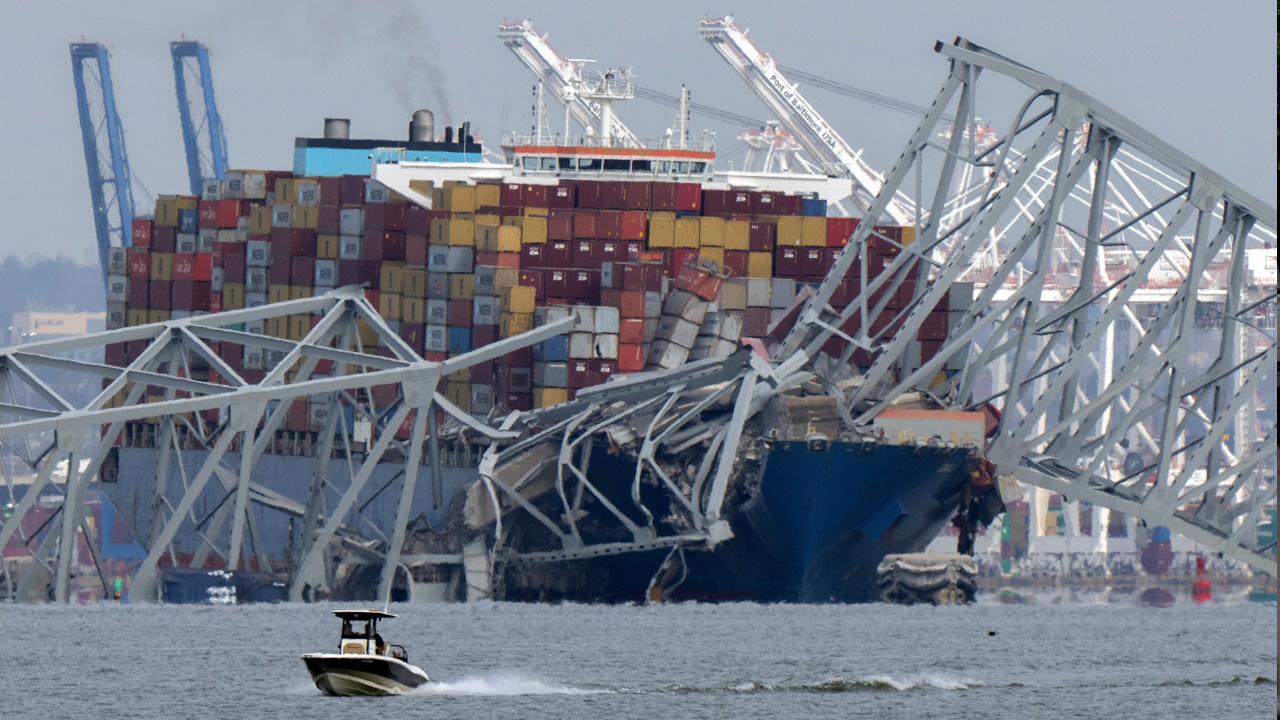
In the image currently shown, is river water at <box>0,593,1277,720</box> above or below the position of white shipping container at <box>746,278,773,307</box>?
below

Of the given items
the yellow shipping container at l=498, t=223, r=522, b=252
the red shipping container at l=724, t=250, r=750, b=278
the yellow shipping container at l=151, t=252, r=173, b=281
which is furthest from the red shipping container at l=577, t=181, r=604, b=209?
the yellow shipping container at l=151, t=252, r=173, b=281

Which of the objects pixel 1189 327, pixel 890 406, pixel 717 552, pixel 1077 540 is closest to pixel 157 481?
pixel 717 552

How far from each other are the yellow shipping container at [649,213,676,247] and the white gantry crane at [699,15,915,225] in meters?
60.5

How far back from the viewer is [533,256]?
7825cm

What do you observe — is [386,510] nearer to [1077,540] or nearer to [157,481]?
[157,481]

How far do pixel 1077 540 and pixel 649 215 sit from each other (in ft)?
309

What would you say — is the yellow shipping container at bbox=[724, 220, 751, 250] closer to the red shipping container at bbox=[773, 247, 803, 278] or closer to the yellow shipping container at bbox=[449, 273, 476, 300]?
the red shipping container at bbox=[773, 247, 803, 278]

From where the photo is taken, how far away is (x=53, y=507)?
179250 mm

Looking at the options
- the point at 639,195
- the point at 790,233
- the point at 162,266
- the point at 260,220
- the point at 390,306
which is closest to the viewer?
the point at 790,233

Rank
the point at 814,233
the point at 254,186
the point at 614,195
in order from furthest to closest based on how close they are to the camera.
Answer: the point at 254,186 < the point at 614,195 < the point at 814,233

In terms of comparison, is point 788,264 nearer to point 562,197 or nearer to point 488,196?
point 562,197

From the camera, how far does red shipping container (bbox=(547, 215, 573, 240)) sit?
7831cm

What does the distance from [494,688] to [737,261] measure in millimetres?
29649

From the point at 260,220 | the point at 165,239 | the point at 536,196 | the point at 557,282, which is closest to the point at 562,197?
the point at 536,196
